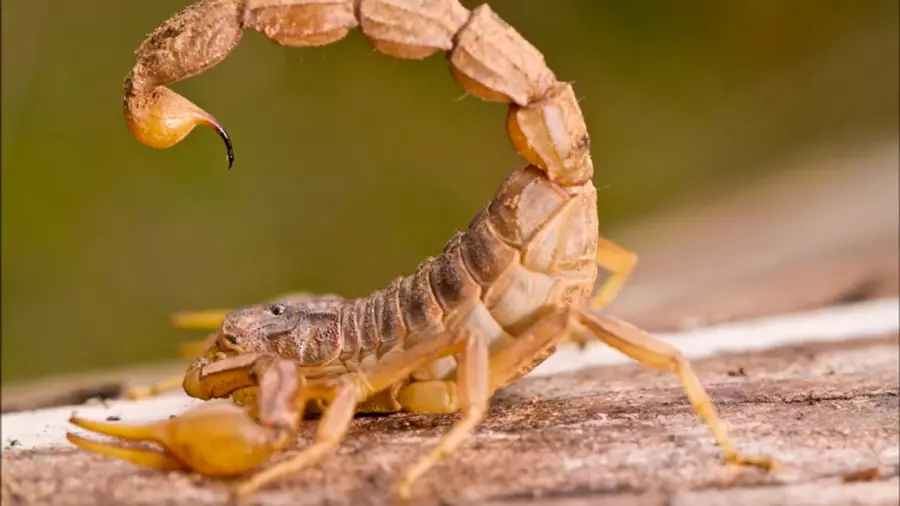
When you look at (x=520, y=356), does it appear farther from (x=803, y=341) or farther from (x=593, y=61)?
(x=593, y=61)

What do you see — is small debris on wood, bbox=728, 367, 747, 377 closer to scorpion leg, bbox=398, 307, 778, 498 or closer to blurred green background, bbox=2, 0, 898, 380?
scorpion leg, bbox=398, 307, 778, 498

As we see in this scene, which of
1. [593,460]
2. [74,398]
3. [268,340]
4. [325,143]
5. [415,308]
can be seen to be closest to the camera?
[593,460]

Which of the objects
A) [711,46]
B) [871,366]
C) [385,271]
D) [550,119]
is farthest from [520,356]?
[711,46]

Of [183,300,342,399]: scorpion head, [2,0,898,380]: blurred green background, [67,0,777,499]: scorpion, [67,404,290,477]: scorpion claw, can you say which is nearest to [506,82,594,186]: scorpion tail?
[67,0,777,499]: scorpion

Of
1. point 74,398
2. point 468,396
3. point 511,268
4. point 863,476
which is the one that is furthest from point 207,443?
point 74,398

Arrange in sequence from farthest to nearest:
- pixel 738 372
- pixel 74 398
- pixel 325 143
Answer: pixel 325 143
pixel 74 398
pixel 738 372

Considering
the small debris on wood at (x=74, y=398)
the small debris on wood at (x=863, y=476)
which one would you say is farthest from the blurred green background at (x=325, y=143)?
the small debris on wood at (x=863, y=476)

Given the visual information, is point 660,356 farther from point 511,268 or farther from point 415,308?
point 415,308
